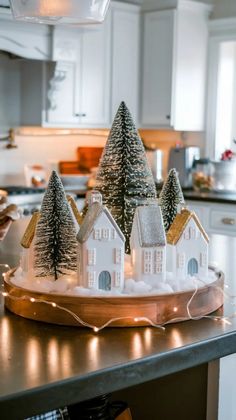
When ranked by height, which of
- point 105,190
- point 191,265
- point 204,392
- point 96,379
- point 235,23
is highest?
point 235,23

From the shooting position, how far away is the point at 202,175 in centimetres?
554

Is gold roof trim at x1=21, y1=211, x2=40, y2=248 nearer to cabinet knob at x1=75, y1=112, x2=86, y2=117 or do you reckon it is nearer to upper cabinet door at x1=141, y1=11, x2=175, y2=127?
cabinet knob at x1=75, y1=112, x2=86, y2=117

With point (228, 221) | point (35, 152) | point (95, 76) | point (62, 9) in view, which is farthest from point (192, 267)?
point (35, 152)

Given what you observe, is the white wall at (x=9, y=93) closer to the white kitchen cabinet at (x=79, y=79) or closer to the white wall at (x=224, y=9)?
the white kitchen cabinet at (x=79, y=79)

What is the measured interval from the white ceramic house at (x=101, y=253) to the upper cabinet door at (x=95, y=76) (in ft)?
12.4

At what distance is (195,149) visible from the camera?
563cm

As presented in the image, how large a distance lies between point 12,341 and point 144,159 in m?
0.61

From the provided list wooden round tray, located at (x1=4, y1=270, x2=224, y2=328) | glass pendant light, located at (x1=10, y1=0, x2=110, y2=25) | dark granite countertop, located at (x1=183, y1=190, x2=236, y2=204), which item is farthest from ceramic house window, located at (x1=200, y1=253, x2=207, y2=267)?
dark granite countertop, located at (x1=183, y1=190, x2=236, y2=204)

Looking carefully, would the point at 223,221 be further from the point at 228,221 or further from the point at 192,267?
the point at 192,267

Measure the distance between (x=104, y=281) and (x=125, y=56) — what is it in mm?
4172

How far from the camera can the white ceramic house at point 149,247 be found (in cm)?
173

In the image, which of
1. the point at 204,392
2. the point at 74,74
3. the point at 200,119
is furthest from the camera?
the point at 200,119

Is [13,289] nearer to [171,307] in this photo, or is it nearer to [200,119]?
Result: [171,307]

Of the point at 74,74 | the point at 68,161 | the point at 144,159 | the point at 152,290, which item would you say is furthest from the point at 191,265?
the point at 68,161
